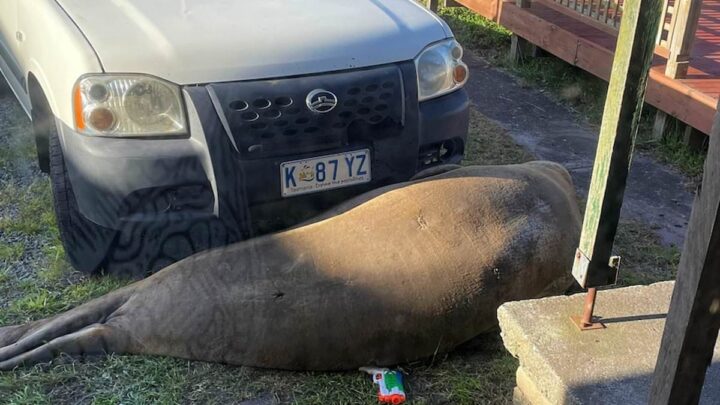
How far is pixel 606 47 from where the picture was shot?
6766mm

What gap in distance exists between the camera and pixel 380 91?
146 inches

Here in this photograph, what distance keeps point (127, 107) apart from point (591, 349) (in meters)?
2.05

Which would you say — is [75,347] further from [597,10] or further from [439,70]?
[597,10]

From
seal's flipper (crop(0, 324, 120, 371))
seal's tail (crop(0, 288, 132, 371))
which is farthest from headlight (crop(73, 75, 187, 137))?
seal's flipper (crop(0, 324, 120, 371))

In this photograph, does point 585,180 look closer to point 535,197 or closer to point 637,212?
point 637,212

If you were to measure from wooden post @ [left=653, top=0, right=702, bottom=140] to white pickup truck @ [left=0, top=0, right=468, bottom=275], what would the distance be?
2.51 metres

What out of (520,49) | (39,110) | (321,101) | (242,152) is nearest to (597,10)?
(520,49)

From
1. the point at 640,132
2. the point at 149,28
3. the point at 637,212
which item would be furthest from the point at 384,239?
the point at 640,132

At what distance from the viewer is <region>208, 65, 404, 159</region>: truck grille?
A: 3475 millimetres

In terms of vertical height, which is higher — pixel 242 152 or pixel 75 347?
pixel 242 152

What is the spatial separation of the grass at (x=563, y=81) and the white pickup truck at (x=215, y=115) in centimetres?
255

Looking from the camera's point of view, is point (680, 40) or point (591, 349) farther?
point (680, 40)

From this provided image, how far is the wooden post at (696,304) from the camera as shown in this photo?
1714 mm

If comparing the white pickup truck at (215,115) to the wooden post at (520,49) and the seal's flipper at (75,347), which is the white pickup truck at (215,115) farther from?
the wooden post at (520,49)
